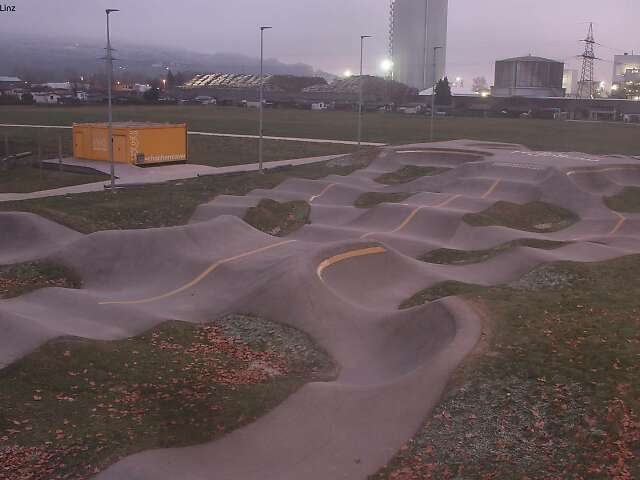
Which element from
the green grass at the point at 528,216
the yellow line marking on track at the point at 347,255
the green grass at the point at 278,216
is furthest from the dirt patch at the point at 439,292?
the green grass at the point at 278,216

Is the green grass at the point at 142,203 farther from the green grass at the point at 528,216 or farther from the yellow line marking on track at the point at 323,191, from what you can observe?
the green grass at the point at 528,216

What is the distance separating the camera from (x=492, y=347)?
50.9 ft

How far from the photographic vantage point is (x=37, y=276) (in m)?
22.9

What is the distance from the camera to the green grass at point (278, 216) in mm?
31641

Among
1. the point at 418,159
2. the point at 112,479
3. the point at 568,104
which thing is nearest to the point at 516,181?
the point at 418,159

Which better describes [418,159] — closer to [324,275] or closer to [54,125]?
[324,275]

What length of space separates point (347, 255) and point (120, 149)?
28.3 metres

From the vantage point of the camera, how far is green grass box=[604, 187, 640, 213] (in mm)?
35406

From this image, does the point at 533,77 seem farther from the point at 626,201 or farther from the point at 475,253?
the point at 475,253

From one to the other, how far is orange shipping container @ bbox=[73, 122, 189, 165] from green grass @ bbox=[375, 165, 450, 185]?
15429mm

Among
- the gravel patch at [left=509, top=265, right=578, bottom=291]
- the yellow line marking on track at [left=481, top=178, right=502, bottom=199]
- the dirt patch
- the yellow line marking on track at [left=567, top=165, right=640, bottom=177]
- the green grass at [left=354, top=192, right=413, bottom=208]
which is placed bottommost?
the dirt patch

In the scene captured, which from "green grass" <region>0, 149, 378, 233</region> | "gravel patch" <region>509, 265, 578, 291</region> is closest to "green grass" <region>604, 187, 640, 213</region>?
"gravel patch" <region>509, 265, 578, 291</region>

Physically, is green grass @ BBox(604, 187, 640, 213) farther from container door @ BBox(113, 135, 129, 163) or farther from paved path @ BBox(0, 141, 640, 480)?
container door @ BBox(113, 135, 129, 163)

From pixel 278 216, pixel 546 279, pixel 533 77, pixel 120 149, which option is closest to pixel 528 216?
pixel 546 279
